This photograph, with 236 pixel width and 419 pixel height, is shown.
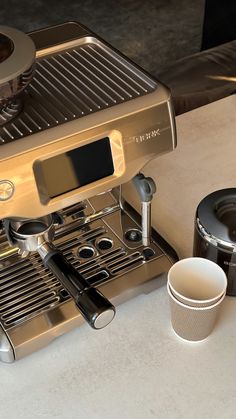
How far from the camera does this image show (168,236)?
871 millimetres

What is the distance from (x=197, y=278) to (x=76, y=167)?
0.70 ft

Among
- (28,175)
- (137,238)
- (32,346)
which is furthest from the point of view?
(137,238)

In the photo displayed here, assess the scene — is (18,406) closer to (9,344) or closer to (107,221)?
(9,344)

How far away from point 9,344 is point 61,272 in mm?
113

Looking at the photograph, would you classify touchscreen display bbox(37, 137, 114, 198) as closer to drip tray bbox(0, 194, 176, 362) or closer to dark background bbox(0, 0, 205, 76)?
drip tray bbox(0, 194, 176, 362)

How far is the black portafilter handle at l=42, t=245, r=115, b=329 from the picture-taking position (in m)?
0.61

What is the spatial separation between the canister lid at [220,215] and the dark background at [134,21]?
2149 millimetres

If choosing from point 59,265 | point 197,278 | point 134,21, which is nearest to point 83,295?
point 59,265

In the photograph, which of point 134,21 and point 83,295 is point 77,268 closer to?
point 83,295

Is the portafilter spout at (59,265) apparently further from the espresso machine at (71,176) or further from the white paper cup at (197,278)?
the white paper cup at (197,278)

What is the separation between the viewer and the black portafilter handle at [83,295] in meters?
0.61

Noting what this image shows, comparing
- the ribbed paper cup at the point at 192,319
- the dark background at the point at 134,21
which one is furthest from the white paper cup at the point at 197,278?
the dark background at the point at 134,21

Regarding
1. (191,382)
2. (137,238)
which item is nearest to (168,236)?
(137,238)

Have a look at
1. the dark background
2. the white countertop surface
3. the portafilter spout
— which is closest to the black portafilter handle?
the portafilter spout
